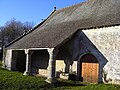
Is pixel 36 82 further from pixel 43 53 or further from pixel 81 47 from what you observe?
pixel 43 53

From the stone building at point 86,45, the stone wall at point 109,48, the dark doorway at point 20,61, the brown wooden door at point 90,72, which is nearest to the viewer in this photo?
the stone wall at point 109,48

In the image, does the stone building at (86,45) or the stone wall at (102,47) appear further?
the stone building at (86,45)

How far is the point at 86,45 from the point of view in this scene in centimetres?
1950

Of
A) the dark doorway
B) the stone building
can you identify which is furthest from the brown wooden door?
the dark doorway

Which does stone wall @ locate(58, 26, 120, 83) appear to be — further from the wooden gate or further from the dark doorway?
the dark doorway

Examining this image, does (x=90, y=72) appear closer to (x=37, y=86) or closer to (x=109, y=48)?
(x=109, y=48)

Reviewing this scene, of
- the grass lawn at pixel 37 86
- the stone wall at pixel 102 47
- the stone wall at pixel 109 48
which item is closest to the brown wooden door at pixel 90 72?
the stone wall at pixel 102 47

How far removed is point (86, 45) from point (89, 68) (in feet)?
6.25

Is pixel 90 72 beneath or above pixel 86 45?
beneath

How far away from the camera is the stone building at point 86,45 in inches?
682

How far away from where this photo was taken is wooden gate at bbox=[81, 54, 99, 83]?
62.2 feet

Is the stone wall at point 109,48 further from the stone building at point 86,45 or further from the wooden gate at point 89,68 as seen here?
the wooden gate at point 89,68

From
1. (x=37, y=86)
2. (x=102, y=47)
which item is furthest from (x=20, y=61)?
(x=102, y=47)

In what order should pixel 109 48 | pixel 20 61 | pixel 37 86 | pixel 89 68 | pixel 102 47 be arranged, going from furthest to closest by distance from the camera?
pixel 20 61 < pixel 89 68 < pixel 102 47 < pixel 109 48 < pixel 37 86
